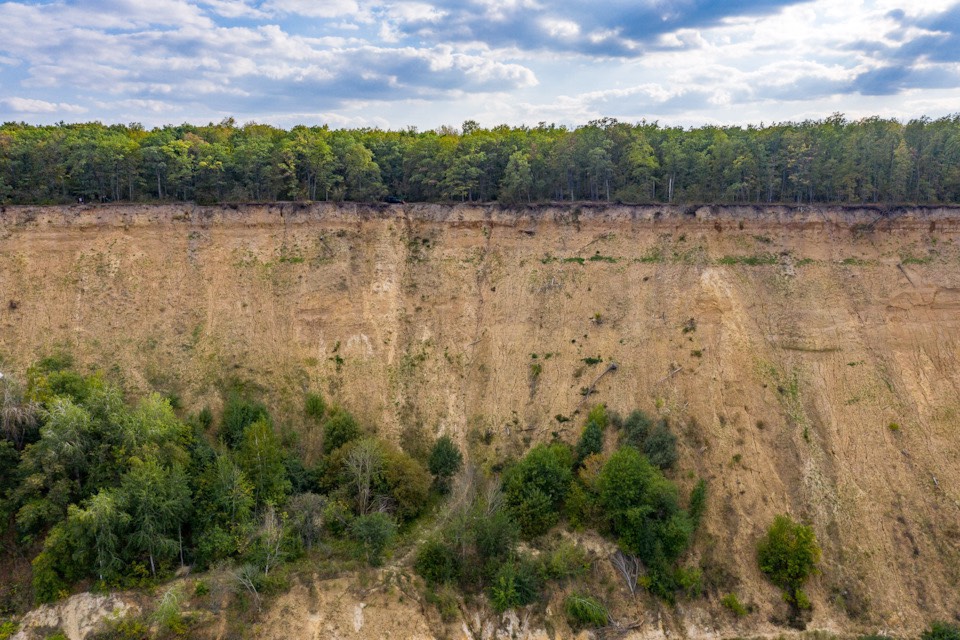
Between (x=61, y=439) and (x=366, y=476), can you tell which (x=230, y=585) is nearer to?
(x=366, y=476)

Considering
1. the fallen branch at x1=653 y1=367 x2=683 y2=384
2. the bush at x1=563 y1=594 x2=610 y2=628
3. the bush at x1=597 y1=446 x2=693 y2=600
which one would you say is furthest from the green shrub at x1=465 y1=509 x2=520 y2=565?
the fallen branch at x1=653 y1=367 x2=683 y2=384

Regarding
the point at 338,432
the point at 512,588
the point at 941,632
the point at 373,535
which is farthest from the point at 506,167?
the point at 941,632

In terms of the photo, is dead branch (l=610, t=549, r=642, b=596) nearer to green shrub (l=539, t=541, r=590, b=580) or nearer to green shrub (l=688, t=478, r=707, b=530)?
green shrub (l=539, t=541, r=590, b=580)

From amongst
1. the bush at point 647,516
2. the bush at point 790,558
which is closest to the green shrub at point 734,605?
the bush at point 790,558

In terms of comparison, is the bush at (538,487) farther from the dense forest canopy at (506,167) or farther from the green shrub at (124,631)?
the dense forest canopy at (506,167)

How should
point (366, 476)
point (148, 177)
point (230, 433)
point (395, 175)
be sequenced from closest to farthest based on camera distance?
point (366, 476), point (230, 433), point (148, 177), point (395, 175)

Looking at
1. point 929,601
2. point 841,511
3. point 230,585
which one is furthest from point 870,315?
point 230,585

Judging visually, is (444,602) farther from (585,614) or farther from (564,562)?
(585,614)

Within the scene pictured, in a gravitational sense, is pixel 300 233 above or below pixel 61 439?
above
